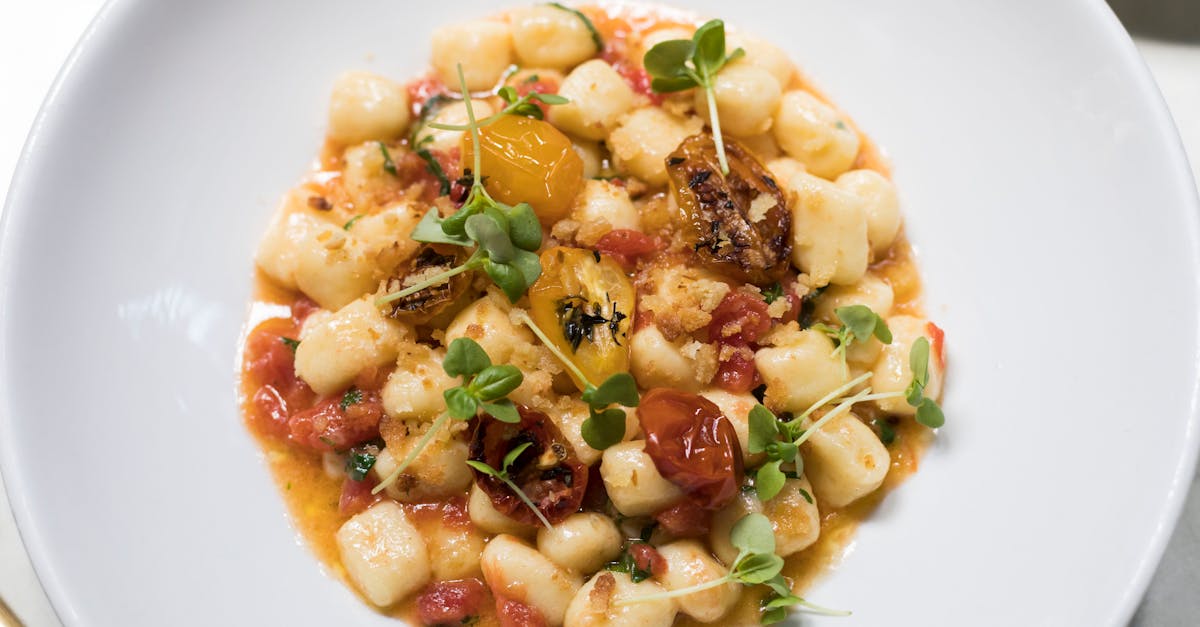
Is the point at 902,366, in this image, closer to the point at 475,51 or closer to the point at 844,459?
the point at 844,459

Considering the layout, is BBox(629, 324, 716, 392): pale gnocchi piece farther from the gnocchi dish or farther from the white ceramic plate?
the white ceramic plate

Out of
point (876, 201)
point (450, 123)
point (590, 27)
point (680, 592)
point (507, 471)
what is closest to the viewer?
point (680, 592)

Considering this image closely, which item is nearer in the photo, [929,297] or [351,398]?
[351,398]

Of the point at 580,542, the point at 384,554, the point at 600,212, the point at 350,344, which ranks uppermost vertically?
the point at 600,212

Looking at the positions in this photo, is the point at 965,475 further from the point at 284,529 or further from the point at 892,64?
the point at 284,529

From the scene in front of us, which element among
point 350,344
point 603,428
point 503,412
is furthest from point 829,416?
point 350,344

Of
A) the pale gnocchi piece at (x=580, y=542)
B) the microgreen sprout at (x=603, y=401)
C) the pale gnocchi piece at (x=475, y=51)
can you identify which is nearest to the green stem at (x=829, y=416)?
the microgreen sprout at (x=603, y=401)

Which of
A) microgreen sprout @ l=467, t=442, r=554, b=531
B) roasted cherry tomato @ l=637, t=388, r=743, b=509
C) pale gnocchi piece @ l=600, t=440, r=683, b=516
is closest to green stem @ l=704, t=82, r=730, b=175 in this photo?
roasted cherry tomato @ l=637, t=388, r=743, b=509
